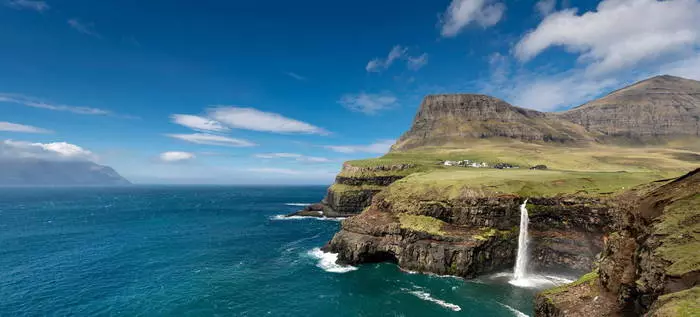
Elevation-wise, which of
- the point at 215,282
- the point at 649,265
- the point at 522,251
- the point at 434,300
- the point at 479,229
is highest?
the point at 649,265

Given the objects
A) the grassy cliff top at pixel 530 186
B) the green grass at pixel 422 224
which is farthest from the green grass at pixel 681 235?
the grassy cliff top at pixel 530 186

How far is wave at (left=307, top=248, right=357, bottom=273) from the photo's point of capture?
68.0 meters

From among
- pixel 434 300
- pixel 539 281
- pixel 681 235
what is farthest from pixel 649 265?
pixel 539 281

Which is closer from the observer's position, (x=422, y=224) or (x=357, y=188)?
(x=422, y=224)

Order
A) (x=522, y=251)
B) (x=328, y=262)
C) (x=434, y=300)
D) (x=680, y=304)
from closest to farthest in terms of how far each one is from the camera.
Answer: (x=680, y=304) < (x=434, y=300) < (x=522, y=251) < (x=328, y=262)

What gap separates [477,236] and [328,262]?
32.5 metres

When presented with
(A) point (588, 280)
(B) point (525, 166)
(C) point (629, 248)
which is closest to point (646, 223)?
(C) point (629, 248)

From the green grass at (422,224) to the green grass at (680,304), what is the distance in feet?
156

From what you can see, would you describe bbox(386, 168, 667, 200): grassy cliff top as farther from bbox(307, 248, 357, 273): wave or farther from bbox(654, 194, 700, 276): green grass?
bbox(654, 194, 700, 276): green grass

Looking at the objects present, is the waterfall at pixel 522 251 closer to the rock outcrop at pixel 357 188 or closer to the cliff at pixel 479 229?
the cliff at pixel 479 229

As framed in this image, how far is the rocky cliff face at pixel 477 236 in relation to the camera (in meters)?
61.8

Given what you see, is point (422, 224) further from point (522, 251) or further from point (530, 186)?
point (530, 186)

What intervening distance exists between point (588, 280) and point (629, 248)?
20.4ft

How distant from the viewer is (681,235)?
69.8ft
